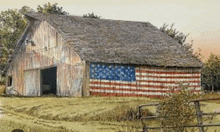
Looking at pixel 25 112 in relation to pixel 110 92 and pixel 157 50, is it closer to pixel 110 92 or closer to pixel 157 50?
pixel 110 92

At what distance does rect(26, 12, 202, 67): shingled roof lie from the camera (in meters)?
28.7

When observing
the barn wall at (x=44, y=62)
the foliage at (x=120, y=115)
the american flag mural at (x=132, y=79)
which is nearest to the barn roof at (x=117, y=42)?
the american flag mural at (x=132, y=79)

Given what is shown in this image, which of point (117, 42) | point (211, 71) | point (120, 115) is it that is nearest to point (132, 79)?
point (117, 42)

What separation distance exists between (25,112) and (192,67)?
14926 mm

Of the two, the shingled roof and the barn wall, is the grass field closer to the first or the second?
the barn wall

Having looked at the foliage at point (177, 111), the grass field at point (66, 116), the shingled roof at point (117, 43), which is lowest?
the grass field at point (66, 116)

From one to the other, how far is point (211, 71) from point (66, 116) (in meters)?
33.9

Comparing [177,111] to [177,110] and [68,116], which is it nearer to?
[177,110]

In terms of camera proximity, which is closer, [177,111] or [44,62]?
[177,111]

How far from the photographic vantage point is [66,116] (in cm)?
1928

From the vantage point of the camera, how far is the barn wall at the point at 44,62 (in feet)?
92.3

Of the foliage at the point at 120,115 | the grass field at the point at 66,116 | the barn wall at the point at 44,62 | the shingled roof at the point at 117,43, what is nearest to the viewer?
the grass field at the point at 66,116

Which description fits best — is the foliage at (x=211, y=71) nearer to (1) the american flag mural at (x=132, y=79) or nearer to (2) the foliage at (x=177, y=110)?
(1) the american flag mural at (x=132, y=79)

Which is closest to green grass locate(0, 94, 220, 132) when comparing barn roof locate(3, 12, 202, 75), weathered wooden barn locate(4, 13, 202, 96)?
weathered wooden barn locate(4, 13, 202, 96)
